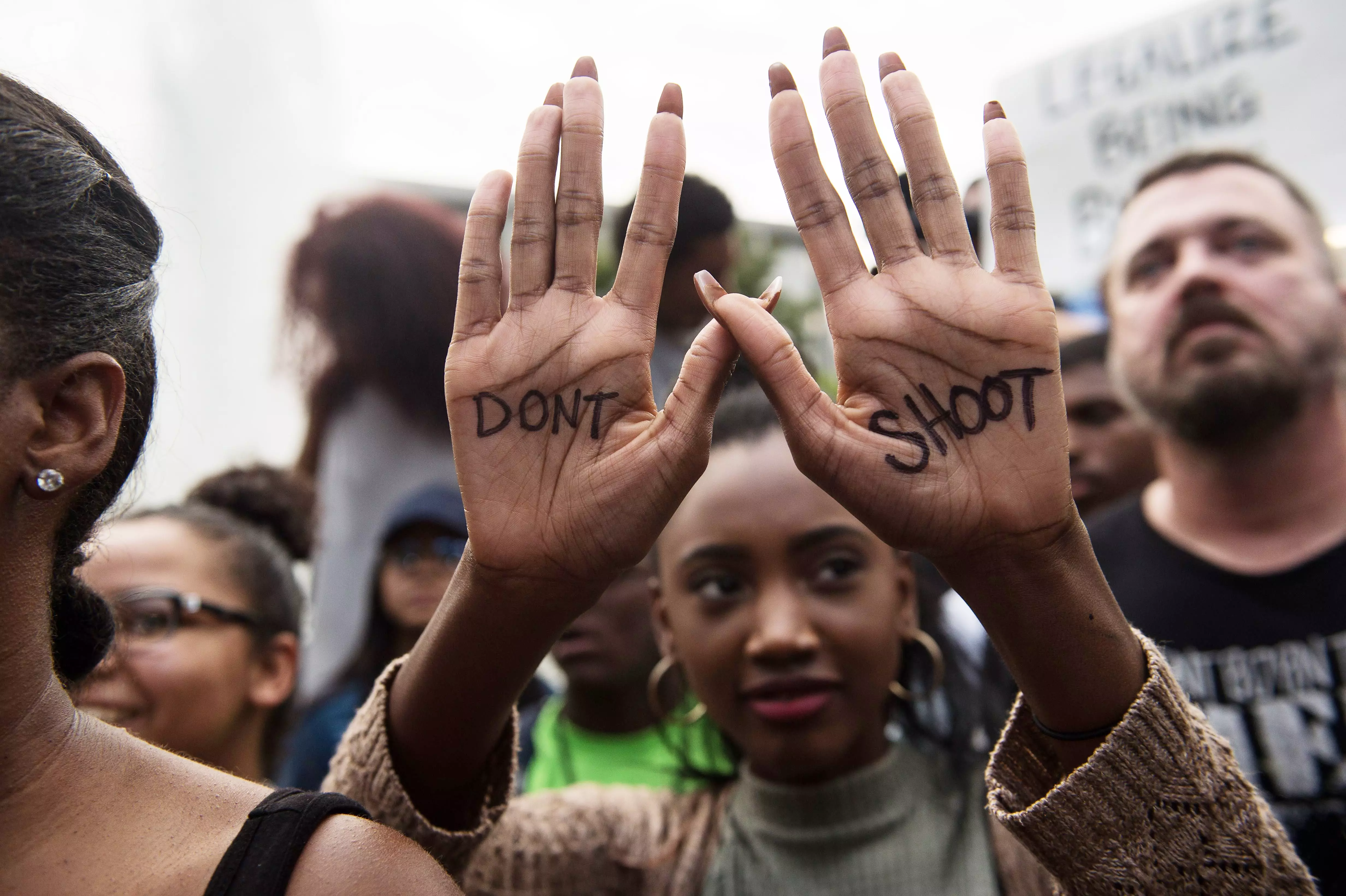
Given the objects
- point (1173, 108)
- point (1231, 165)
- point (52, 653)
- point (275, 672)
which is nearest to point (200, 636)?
Result: point (275, 672)

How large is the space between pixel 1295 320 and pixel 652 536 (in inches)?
85.1

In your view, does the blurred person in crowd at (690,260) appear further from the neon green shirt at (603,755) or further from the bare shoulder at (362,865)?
the bare shoulder at (362,865)

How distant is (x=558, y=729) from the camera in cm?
311

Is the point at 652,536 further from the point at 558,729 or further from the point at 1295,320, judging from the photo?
the point at 1295,320

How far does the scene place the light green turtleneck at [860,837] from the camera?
77.2 inches

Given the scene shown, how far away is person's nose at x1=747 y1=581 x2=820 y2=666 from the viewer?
6.54ft

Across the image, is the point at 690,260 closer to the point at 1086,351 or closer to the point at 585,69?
the point at 1086,351

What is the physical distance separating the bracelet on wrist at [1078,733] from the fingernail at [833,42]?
969 millimetres

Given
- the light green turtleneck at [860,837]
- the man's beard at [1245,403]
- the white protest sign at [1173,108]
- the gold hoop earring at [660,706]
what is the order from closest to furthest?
the light green turtleneck at [860,837] < the gold hoop earring at [660,706] < the man's beard at [1245,403] < the white protest sign at [1173,108]

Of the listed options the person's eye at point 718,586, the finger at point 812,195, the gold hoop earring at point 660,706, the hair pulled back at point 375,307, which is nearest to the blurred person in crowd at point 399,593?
the hair pulled back at point 375,307

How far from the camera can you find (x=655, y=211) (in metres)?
1.52

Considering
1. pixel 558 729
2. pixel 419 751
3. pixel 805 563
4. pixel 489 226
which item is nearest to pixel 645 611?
pixel 558 729

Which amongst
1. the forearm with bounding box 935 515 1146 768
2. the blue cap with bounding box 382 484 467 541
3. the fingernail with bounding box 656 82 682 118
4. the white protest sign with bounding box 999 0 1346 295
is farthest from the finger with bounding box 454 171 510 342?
the white protest sign with bounding box 999 0 1346 295

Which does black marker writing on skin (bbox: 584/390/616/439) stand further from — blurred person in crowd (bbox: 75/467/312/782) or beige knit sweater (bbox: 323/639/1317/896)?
blurred person in crowd (bbox: 75/467/312/782)
